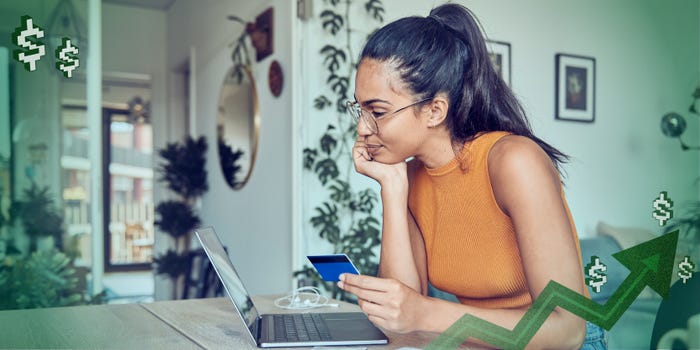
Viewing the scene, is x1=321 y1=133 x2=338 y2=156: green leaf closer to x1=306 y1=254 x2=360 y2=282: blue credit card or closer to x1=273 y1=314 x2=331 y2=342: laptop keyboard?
x1=273 y1=314 x2=331 y2=342: laptop keyboard

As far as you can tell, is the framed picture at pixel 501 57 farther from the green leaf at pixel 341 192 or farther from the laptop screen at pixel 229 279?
the green leaf at pixel 341 192

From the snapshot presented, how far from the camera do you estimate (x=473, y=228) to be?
3.11 feet

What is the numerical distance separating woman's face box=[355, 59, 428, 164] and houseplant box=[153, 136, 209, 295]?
3.22 meters

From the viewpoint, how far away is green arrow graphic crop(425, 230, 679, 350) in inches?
31.1

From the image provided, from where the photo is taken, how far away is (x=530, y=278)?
2.65 feet

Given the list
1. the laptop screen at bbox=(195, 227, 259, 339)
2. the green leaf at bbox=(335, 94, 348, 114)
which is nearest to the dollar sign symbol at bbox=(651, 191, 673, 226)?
the laptop screen at bbox=(195, 227, 259, 339)

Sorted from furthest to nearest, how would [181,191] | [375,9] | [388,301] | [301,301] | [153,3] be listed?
1. [153,3]
2. [181,191]
3. [375,9]
4. [301,301]
5. [388,301]

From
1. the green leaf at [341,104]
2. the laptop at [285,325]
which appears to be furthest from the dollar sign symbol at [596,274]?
the green leaf at [341,104]

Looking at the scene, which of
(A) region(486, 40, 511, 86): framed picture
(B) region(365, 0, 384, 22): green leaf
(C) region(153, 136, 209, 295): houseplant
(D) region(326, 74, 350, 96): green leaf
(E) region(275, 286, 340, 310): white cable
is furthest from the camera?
(C) region(153, 136, 209, 295): houseplant

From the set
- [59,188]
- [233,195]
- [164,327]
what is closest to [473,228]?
[164,327]

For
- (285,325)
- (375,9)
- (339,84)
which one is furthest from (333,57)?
(285,325)

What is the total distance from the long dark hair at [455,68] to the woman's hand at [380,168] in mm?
122

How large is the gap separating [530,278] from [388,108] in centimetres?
30

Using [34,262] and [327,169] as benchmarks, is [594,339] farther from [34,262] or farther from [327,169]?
[327,169]
